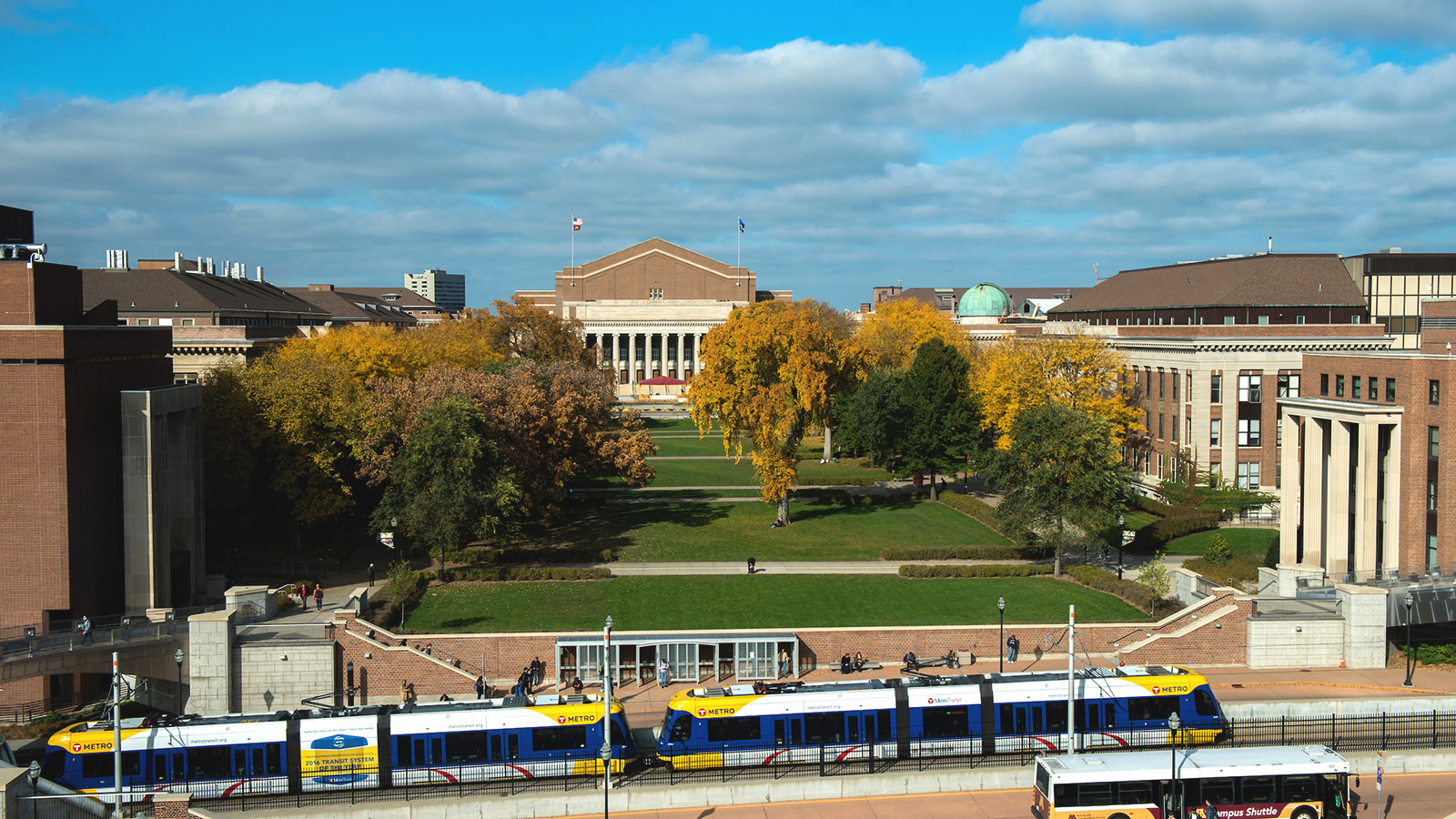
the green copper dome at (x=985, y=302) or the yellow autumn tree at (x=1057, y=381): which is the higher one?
the green copper dome at (x=985, y=302)

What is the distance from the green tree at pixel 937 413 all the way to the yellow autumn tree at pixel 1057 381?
2.13m

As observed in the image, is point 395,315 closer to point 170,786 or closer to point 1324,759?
point 170,786

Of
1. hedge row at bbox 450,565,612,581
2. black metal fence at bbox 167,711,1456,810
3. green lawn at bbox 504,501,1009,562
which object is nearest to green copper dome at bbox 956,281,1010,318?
green lawn at bbox 504,501,1009,562

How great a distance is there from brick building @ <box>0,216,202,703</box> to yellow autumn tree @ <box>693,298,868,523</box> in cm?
2727

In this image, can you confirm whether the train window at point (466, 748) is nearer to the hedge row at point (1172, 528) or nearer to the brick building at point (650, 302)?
the hedge row at point (1172, 528)

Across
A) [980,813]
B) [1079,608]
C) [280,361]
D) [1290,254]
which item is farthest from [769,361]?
[1290,254]

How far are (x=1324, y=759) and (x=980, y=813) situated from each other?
8.69 meters

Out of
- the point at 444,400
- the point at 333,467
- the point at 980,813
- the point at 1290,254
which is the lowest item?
the point at 980,813

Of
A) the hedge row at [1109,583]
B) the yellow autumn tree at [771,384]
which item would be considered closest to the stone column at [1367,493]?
the hedge row at [1109,583]

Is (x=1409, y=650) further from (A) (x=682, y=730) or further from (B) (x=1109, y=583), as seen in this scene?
(A) (x=682, y=730)

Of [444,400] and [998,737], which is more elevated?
[444,400]

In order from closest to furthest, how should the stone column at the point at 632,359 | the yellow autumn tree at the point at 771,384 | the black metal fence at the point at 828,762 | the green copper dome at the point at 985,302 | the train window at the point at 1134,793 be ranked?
the train window at the point at 1134,793 < the black metal fence at the point at 828,762 < the yellow autumn tree at the point at 771,384 < the green copper dome at the point at 985,302 < the stone column at the point at 632,359

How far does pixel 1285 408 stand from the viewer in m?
50.3

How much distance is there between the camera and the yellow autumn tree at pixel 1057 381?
68812 millimetres
